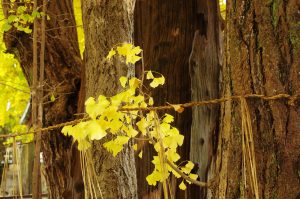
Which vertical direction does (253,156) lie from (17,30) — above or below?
below

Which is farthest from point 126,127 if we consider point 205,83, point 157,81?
point 205,83

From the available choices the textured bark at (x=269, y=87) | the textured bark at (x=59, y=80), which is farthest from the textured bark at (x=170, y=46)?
the textured bark at (x=269, y=87)

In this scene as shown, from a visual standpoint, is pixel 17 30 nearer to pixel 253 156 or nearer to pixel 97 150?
pixel 97 150

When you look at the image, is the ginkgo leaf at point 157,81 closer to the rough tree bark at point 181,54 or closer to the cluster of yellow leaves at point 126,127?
the cluster of yellow leaves at point 126,127

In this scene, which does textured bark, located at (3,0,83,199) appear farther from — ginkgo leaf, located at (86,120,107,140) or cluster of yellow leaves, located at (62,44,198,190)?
ginkgo leaf, located at (86,120,107,140)

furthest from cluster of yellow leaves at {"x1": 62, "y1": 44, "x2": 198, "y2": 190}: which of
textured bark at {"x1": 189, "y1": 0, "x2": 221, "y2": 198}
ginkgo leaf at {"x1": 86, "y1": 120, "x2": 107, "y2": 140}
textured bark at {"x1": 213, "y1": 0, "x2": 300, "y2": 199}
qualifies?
textured bark at {"x1": 189, "y1": 0, "x2": 221, "y2": 198}

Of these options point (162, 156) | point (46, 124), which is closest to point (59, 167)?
point (46, 124)
